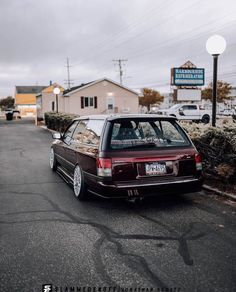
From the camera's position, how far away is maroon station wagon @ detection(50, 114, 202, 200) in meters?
Answer: 4.86

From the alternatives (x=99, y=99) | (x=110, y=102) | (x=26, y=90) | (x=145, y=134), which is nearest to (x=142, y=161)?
(x=145, y=134)

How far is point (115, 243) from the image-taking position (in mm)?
3914

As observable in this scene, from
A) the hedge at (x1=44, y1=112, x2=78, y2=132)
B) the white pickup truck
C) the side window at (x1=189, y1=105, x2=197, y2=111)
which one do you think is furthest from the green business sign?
the side window at (x1=189, y1=105, x2=197, y2=111)

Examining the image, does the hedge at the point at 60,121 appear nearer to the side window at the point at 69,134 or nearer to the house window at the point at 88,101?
the side window at the point at 69,134

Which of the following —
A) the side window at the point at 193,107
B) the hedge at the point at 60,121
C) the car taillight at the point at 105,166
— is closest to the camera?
the car taillight at the point at 105,166

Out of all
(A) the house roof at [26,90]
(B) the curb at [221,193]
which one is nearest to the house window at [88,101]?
(B) the curb at [221,193]

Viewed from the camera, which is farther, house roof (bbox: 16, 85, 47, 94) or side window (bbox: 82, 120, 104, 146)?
house roof (bbox: 16, 85, 47, 94)

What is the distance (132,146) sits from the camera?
16.5ft

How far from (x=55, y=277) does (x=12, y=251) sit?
2.79ft

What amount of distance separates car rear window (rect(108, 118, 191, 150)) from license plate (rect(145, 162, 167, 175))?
0.30 meters

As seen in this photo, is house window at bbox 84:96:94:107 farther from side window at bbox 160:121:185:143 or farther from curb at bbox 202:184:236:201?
side window at bbox 160:121:185:143

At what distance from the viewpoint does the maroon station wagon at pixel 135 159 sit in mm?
4863

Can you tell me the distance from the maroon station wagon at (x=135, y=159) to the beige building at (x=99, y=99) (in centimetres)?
3331

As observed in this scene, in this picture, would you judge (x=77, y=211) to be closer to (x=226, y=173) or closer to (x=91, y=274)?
(x=91, y=274)
